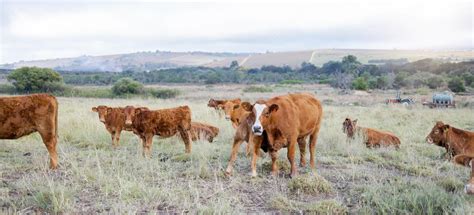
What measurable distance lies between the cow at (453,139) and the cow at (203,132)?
5411 millimetres

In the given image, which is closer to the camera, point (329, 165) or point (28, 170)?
point (28, 170)

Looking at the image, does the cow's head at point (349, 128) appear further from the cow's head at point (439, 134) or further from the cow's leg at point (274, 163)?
the cow's leg at point (274, 163)

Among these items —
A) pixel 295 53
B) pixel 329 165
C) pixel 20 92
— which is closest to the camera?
pixel 329 165

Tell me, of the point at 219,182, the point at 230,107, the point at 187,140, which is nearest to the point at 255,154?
the point at 219,182

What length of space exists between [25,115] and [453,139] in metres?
8.39

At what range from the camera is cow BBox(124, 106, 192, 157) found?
10.2 meters

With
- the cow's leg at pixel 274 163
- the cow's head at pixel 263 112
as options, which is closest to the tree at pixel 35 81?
the cow's leg at pixel 274 163

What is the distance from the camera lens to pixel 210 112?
18.4m

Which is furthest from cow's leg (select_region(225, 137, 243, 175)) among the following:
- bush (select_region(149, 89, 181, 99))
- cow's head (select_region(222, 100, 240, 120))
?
bush (select_region(149, 89, 181, 99))

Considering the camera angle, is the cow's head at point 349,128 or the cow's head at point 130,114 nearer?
the cow's head at point 130,114

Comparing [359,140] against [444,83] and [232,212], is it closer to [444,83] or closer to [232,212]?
[232,212]

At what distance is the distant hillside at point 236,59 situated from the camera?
124938 millimetres

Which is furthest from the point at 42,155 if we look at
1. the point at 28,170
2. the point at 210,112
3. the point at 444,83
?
the point at 444,83

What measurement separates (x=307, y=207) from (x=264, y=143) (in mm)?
2053
